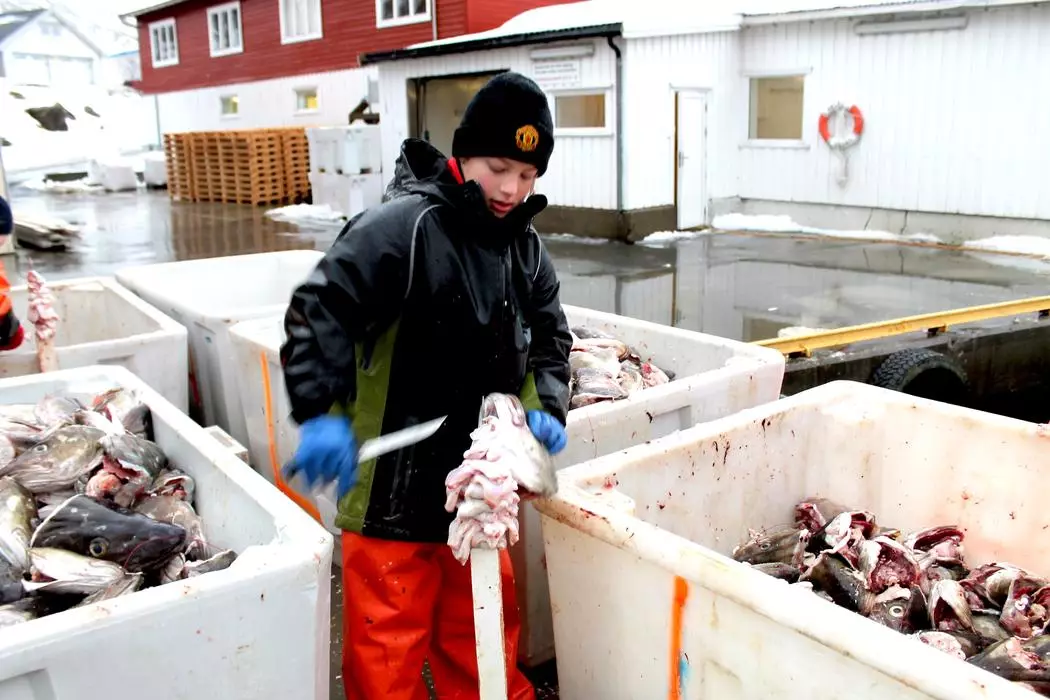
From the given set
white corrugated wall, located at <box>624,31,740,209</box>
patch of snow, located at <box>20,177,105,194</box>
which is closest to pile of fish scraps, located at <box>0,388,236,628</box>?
white corrugated wall, located at <box>624,31,740,209</box>

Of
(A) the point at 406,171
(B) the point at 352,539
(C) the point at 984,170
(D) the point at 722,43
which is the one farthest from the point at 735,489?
(D) the point at 722,43

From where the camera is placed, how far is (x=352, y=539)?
2.35 meters

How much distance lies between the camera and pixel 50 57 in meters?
42.1

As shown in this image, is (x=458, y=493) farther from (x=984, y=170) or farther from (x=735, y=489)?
(x=984, y=170)

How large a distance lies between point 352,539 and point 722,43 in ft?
42.1

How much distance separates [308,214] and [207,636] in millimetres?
16380

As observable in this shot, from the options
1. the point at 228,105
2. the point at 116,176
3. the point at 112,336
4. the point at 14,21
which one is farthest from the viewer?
the point at 14,21

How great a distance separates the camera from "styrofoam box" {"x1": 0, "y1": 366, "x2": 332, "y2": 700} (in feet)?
5.77

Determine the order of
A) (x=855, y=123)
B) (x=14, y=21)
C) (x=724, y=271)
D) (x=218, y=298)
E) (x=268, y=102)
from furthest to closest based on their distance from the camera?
(x=14, y=21), (x=268, y=102), (x=855, y=123), (x=724, y=271), (x=218, y=298)

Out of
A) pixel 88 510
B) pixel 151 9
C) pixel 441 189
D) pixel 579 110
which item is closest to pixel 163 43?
pixel 151 9

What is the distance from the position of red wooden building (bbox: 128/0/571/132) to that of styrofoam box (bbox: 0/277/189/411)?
568 inches

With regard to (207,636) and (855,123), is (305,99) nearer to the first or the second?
(855,123)

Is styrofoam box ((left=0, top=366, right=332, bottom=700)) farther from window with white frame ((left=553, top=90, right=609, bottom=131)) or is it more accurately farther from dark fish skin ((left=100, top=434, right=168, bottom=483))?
window with white frame ((left=553, top=90, right=609, bottom=131))

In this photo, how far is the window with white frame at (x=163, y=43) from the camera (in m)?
28.4
